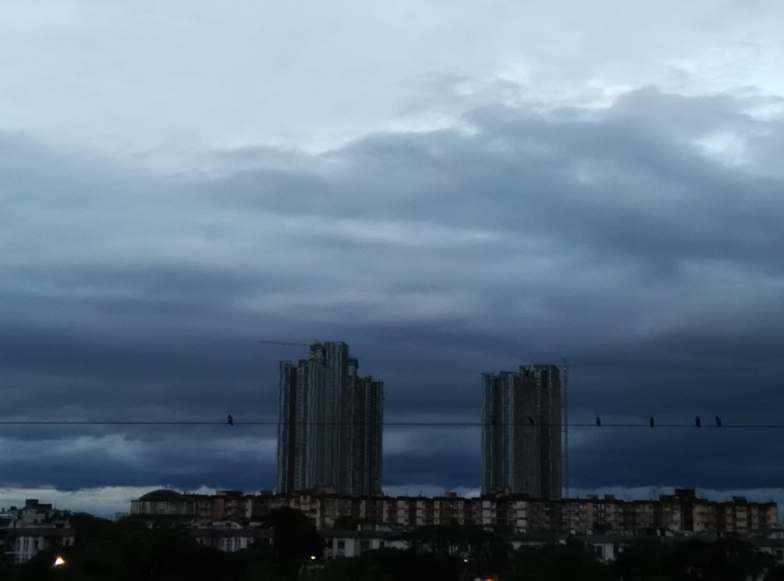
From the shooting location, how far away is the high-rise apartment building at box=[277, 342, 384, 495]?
11125cm

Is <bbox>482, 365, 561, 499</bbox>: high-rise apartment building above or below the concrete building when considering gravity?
above

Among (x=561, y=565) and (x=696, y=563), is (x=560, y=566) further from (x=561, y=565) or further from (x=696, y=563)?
(x=696, y=563)

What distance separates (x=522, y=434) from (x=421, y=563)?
5487 centimetres

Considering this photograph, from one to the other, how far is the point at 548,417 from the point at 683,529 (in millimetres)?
28525

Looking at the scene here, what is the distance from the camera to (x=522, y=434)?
415ft

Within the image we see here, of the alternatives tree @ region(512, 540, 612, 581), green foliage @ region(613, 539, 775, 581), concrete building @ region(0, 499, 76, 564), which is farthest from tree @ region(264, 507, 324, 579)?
green foliage @ region(613, 539, 775, 581)

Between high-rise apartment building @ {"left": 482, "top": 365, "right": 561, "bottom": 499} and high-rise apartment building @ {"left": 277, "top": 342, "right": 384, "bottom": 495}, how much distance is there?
12.2 meters

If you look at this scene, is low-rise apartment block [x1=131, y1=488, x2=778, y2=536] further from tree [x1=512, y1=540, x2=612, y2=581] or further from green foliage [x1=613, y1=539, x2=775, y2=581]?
tree [x1=512, y1=540, x2=612, y2=581]

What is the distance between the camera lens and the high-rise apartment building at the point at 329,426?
365 ft

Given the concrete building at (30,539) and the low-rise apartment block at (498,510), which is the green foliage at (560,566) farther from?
the low-rise apartment block at (498,510)

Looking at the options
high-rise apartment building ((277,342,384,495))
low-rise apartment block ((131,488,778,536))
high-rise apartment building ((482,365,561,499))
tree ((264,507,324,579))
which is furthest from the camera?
low-rise apartment block ((131,488,778,536))

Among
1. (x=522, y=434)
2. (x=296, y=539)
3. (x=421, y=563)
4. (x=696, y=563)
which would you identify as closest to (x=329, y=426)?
(x=296, y=539)

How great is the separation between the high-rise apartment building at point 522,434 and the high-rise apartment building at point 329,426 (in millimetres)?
12165

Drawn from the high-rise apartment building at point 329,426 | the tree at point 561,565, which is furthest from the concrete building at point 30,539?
the tree at point 561,565
